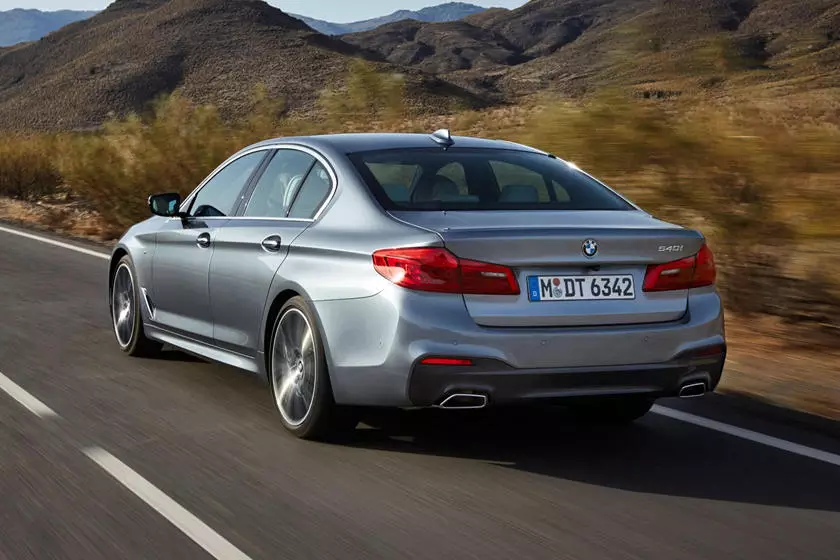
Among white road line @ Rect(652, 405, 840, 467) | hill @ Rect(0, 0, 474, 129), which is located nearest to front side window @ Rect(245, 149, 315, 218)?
white road line @ Rect(652, 405, 840, 467)

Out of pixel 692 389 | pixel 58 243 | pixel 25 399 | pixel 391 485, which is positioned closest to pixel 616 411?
pixel 692 389

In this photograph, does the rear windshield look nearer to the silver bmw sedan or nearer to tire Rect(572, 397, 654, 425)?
the silver bmw sedan

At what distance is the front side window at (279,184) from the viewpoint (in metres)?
6.84

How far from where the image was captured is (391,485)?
5.54 m

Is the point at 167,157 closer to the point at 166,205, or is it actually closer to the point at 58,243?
the point at 58,243

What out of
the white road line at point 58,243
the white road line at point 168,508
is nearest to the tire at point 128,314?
the white road line at point 168,508

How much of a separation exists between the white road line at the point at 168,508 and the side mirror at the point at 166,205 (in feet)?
6.95

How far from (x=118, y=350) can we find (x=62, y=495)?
3721 mm

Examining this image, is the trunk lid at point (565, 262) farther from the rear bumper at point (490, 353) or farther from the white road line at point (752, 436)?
the white road line at point (752, 436)

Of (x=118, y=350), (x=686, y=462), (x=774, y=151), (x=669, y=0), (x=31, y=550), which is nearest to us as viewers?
(x=31, y=550)

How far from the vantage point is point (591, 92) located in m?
12.2

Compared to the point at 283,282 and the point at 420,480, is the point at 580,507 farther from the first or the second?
the point at 283,282

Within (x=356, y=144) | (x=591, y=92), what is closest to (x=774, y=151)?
(x=591, y=92)

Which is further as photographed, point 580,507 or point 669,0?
point 669,0
